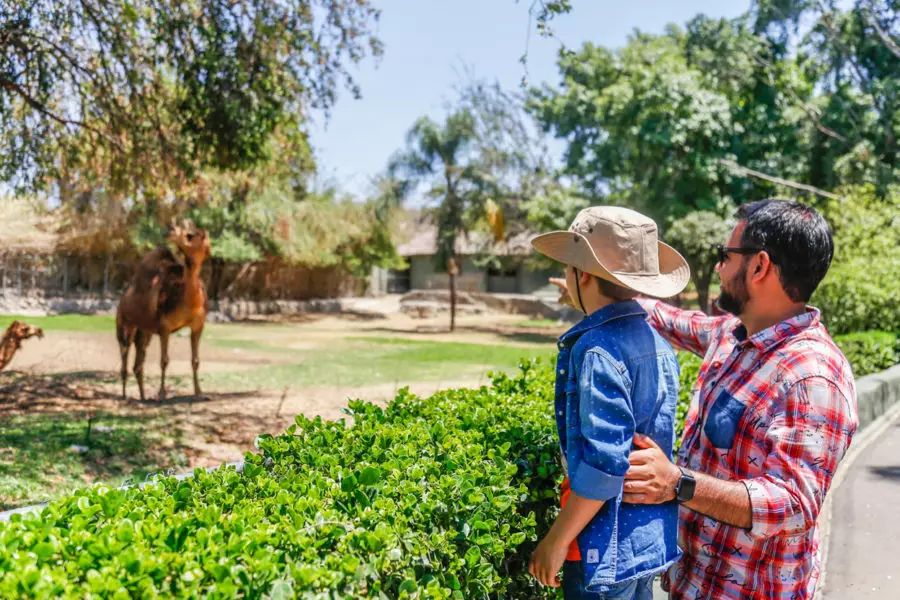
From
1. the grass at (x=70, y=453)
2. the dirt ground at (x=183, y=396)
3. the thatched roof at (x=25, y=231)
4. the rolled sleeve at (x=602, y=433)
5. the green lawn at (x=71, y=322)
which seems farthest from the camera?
the thatched roof at (x=25, y=231)

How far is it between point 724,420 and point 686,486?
0.32 m

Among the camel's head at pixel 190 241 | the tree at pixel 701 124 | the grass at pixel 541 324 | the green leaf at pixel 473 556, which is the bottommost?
the grass at pixel 541 324

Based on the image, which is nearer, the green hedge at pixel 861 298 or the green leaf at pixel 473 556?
the green leaf at pixel 473 556

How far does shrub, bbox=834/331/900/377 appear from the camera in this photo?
982 centimetres

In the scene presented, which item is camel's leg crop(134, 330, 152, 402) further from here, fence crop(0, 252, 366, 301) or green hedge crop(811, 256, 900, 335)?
fence crop(0, 252, 366, 301)

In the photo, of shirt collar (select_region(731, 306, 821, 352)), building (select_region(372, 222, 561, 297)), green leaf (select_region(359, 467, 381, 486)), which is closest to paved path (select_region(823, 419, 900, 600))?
shirt collar (select_region(731, 306, 821, 352))

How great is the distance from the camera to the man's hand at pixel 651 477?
2.08 m

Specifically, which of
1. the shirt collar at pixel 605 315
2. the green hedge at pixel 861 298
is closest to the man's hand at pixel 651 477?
the shirt collar at pixel 605 315

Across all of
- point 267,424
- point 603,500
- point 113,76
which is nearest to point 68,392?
point 267,424

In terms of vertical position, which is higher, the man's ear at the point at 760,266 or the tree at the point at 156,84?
the tree at the point at 156,84

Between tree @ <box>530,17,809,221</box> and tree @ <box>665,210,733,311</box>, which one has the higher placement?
tree @ <box>530,17,809,221</box>

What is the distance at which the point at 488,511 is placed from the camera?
2305 mm

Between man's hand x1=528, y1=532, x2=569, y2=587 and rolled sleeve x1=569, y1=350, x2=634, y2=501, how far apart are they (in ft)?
0.64

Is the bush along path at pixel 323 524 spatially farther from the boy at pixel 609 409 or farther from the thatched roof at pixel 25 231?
the thatched roof at pixel 25 231
